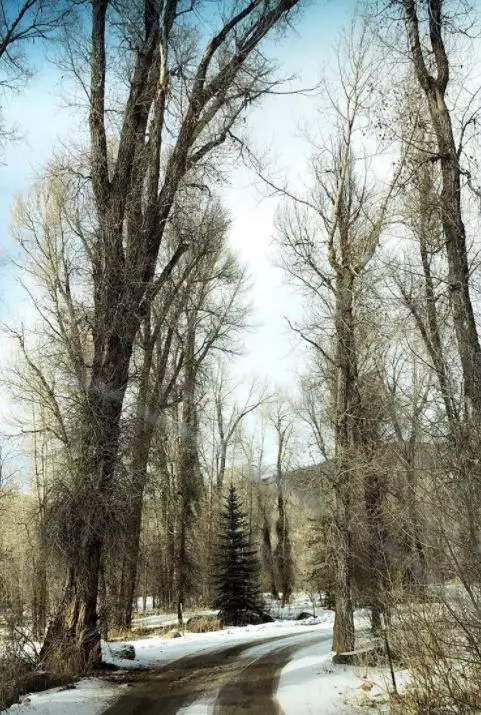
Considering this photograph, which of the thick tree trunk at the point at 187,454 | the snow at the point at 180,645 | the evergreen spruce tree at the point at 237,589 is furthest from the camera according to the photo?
the evergreen spruce tree at the point at 237,589

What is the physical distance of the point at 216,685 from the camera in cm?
851

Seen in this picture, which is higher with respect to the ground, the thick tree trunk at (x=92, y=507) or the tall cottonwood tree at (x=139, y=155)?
the tall cottonwood tree at (x=139, y=155)

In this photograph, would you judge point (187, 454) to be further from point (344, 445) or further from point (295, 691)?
point (295, 691)

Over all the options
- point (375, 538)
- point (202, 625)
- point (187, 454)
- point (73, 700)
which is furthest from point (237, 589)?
point (73, 700)

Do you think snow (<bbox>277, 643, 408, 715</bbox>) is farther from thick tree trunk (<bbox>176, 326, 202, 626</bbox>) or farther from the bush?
thick tree trunk (<bbox>176, 326, 202, 626</bbox>)

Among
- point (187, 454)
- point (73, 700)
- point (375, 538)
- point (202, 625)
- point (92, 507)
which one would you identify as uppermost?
point (187, 454)

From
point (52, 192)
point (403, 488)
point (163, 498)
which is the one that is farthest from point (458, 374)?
point (163, 498)

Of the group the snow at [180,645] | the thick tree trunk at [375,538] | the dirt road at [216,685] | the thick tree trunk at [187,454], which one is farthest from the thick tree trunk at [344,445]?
the thick tree trunk at [187,454]

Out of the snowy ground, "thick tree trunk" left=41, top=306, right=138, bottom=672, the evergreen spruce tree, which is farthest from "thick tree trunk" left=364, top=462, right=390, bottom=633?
the evergreen spruce tree

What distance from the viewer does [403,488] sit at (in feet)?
18.8

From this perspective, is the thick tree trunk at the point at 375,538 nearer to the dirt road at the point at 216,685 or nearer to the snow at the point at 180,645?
the dirt road at the point at 216,685

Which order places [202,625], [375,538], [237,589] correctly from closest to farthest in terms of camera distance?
[375,538], [202,625], [237,589]

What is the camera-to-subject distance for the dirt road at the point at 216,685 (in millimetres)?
7082

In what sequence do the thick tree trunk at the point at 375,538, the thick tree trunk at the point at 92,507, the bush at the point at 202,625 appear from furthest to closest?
the bush at the point at 202,625 → the thick tree trunk at the point at 92,507 → the thick tree trunk at the point at 375,538
